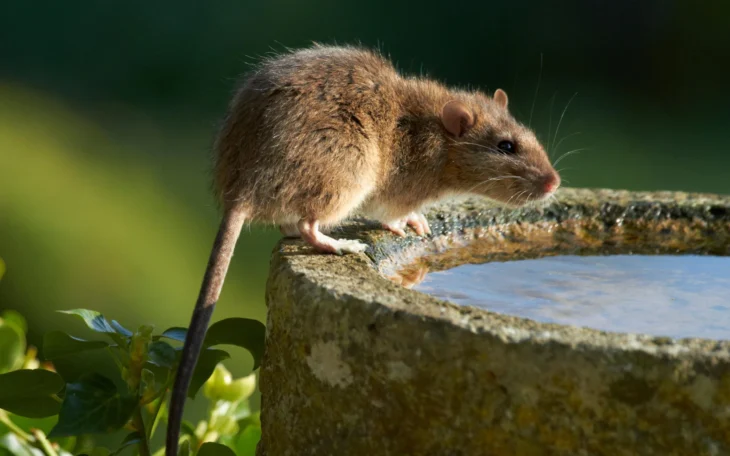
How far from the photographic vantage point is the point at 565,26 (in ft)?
20.5

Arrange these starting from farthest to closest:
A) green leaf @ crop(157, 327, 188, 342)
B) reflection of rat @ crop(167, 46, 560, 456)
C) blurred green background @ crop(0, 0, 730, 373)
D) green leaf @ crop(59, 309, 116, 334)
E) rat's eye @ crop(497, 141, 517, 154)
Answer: blurred green background @ crop(0, 0, 730, 373) → rat's eye @ crop(497, 141, 517, 154) → reflection of rat @ crop(167, 46, 560, 456) → green leaf @ crop(157, 327, 188, 342) → green leaf @ crop(59, 309, 116, 334)

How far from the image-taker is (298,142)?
2816 millimetres

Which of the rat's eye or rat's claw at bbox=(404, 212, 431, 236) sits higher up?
the rat's eye

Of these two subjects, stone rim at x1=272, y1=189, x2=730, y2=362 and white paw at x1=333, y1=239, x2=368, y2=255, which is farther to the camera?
white paw at x1=333, y1=239, x2=368, y2=255

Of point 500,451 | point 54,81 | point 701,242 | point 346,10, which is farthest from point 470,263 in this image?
point 346,10

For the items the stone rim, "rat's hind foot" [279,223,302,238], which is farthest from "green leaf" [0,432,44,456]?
"rat's hind foot" [279,223,302,238]

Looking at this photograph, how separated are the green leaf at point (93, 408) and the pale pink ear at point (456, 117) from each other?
136 centimetres

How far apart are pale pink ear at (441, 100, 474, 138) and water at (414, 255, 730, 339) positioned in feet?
1.87

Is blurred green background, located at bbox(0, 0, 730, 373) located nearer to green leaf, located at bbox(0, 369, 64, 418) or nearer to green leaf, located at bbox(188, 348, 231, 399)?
green leaf, located at bbox(188, 348, 231, 399)

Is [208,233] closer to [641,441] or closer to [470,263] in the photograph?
[470,263]

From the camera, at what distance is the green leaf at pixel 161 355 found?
2.46 m

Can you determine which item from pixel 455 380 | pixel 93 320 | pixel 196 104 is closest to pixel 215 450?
pixel 93 320

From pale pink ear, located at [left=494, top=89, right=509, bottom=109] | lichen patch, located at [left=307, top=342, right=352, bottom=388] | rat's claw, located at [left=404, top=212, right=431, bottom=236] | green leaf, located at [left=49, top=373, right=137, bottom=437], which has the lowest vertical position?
green leaf, located at [left=49, top=373, right=137, bottom=437]

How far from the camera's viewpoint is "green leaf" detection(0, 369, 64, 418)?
246 cm
